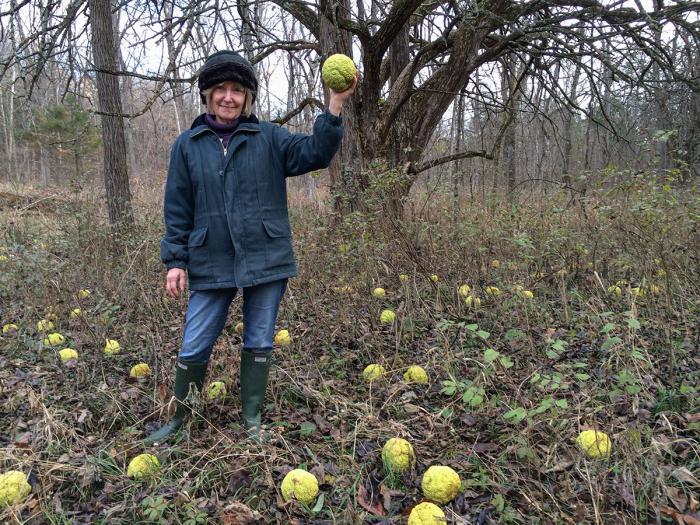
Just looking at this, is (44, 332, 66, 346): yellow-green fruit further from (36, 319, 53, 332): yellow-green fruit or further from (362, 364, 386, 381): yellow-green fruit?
(362, 364, 386, 381): yellow-green fruit

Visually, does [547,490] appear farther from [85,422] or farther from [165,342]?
[165,342]

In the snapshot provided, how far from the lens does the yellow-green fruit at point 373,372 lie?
316cm

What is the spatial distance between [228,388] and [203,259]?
3.37 ft

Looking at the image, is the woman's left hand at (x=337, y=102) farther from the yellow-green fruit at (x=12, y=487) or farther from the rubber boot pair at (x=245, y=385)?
the yellow-green fruit at (x=12, y=487)

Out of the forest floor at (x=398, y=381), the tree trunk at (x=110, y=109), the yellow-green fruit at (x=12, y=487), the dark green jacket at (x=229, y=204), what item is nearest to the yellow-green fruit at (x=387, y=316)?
the forest floor at (x=398, y=381)

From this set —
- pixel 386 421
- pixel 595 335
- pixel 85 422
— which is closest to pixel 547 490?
pixel 386 421

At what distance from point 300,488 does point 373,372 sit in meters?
1.16

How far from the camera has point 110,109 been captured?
650cm

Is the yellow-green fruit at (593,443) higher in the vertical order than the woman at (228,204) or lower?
lower

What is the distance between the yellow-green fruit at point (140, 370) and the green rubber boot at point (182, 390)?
0.73 meters

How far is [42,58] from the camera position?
5.49 meters

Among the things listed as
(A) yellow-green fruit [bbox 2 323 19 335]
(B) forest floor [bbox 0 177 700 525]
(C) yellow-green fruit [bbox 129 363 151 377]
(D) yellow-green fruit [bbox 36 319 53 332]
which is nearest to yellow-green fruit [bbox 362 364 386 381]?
(B) forest floor [bbox 0 177 700 525]

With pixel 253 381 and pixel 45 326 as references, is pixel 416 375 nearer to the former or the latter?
pixel 253 381

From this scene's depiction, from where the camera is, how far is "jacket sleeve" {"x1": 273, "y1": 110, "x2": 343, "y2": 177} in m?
2.42
